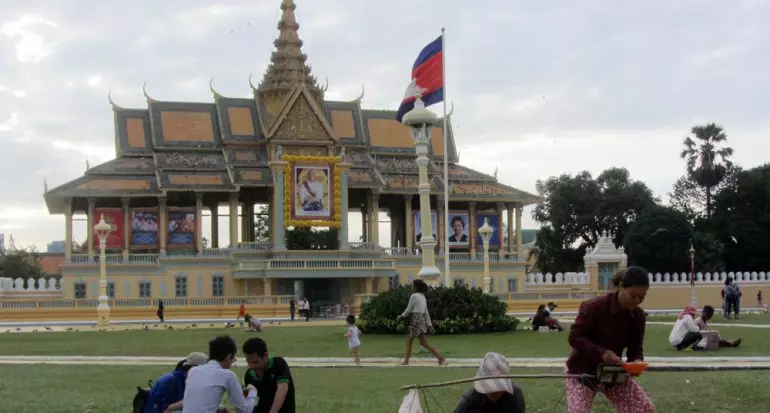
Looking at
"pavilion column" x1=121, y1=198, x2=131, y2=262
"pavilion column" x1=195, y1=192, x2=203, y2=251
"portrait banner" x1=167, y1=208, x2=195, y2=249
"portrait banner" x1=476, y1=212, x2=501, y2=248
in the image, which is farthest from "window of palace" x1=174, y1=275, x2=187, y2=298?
"portrait banner" x1=476, y1=212, x2=501, y2=248

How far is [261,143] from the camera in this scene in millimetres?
61688

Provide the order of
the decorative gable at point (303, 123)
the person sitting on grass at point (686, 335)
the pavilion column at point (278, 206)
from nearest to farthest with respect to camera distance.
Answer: the person sitting on grass at point (686, 335) → the pavilion column at point (278, 206) → the decorative gable at point (303, 123)

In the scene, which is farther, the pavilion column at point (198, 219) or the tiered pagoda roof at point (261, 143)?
the tiered pagoda roof at point (261, 143)

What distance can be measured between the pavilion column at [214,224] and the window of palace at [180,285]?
5.77 metres

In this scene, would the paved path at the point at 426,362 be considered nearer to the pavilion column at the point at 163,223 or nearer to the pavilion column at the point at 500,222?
the pavilion column at the point at 163,223

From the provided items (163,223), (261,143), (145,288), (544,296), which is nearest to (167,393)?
(544,296)

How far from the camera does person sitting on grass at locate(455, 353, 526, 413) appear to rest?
7254 millimetres

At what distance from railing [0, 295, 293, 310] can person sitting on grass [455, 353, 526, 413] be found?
42.0 metres

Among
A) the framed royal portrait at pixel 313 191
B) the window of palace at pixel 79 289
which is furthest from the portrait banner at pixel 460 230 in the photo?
the window of palace at pixel 79 289

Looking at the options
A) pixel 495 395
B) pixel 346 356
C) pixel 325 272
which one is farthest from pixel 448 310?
pixel 325 272

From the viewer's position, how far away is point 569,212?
76625mm

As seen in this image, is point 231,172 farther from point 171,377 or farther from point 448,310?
point 171,377

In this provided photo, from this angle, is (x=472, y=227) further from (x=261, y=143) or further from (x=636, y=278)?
(x=636, y=278)

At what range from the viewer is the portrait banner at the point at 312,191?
5753cm
